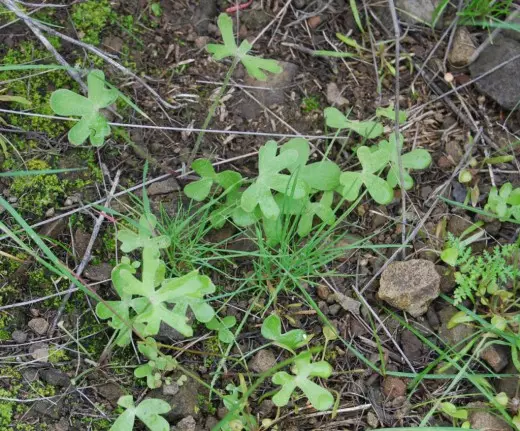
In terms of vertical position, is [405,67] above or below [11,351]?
above

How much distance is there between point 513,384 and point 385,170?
1.00 m

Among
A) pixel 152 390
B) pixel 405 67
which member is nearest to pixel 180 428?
pixel 152 390

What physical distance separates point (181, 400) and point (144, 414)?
0.53ft

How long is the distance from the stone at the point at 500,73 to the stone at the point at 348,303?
3.77 feet

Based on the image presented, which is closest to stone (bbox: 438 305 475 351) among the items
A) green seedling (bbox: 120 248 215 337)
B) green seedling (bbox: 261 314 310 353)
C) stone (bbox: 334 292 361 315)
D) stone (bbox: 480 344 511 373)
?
stone (bbox: 480 344 511 373)

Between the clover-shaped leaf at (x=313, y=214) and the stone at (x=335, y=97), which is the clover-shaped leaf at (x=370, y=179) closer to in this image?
the clover-shaped leaf at (x=313, y=214)

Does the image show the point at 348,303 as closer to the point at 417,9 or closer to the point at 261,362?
the point at 261,362

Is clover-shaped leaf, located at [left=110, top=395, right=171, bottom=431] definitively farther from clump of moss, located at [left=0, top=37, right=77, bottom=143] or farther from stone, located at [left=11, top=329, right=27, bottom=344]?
clump of moss, located at [left=0, top=37, right=77, bottom=143]

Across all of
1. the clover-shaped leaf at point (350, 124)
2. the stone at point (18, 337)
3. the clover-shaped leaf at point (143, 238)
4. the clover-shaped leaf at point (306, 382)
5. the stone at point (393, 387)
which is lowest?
the stone at point (393, 387)

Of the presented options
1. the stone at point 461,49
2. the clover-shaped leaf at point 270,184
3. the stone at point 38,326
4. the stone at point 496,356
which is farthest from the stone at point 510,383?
the stone at point 38,326

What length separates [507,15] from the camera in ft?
9.50

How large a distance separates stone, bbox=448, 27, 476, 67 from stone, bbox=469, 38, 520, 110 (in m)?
0.05

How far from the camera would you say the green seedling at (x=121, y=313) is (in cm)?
217

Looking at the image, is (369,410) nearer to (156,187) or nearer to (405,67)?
(156,187)
